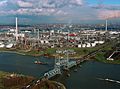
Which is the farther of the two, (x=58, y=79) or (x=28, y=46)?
(x=28, y=46)

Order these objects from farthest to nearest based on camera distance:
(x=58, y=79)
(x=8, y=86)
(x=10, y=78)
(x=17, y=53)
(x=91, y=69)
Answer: (x=17, y=53), (x=91, y=69), (x=58, y=79), (x=10, y=78), (x=8, y=86)

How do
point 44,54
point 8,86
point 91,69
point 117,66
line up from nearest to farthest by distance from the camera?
point 8,86
point 91,69
point 117,66
point 44,54

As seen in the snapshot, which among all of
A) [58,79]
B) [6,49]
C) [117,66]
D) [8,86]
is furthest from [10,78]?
[6,49]

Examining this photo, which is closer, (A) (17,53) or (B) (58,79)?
A: (B) (58,79)

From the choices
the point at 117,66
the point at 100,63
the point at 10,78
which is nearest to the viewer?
the point at 10,78

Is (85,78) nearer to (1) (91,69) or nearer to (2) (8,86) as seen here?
(1) (91,69)

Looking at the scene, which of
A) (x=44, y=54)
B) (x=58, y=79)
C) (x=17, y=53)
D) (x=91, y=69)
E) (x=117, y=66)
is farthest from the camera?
(x=17, y=53)

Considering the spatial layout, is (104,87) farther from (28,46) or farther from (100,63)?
(28,46)

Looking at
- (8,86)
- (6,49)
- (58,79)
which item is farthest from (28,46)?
(8,86)
